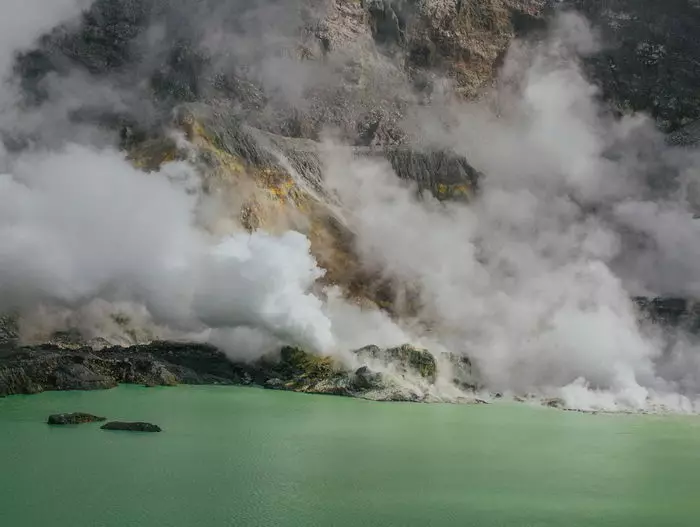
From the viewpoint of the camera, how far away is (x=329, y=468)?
21500mm

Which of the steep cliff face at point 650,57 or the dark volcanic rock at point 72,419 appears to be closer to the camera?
the dark volcanic rock at point 72,419

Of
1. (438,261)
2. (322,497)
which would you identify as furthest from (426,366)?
(322,497)

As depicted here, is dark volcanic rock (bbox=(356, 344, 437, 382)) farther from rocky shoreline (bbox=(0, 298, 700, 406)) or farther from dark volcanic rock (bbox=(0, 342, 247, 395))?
dark volcanic rock (bbox=(0, 342, 247, 395))

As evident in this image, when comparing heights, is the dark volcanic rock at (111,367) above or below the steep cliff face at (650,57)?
below

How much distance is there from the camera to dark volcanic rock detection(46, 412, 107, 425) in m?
25.8

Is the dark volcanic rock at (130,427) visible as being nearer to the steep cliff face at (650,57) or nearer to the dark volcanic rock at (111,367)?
the dark volcanic rock at (111,367)

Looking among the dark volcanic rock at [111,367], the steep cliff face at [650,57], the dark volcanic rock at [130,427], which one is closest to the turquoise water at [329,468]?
the dark volcanic rock at [130,427]

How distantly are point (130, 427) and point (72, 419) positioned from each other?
2062mm

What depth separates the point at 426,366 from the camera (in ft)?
137

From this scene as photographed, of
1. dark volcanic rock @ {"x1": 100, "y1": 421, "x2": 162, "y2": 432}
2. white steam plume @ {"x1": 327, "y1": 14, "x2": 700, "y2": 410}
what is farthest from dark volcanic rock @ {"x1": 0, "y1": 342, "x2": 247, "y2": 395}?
white steam plume @ {"x1": 327, "y1": 14, "x2": 700, "y2": 410}

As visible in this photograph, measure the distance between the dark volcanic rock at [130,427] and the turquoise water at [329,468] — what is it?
0.45m

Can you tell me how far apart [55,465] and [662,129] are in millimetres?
62205

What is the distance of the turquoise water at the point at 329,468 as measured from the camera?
16641 mm

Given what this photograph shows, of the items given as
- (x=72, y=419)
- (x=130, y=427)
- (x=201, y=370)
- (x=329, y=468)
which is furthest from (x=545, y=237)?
(x=329, y=468)
